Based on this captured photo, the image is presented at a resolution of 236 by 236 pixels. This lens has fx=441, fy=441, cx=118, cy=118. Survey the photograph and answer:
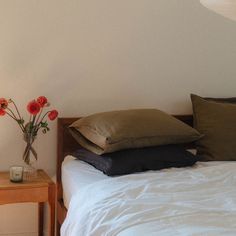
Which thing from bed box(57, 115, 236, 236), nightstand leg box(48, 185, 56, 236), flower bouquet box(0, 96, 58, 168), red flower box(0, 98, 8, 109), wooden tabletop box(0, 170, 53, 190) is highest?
red flower box(0, 98, 8, 109)

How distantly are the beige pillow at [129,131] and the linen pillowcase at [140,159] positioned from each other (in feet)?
0.10

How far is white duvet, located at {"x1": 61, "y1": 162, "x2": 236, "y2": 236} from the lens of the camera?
1.43m

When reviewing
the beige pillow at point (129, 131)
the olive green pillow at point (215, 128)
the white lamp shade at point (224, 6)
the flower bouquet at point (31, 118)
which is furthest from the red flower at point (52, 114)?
the white lamp shade at point (224, 6)

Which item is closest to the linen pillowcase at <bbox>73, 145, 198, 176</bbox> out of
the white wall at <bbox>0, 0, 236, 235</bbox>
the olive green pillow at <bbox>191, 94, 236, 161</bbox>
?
the olive green pillow at <bbox>191, 94, 236, 161</bbox>

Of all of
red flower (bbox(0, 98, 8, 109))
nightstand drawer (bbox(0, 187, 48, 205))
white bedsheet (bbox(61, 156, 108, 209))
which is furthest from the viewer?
red flower (bbox(0, 98, 8, 109))

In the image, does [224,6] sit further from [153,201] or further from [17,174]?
[17,174]

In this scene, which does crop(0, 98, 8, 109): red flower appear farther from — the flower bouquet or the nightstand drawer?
the nightstand drawer

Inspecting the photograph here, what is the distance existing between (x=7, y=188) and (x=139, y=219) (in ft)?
3.02

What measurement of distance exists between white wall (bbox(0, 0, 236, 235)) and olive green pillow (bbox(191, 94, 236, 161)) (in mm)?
225

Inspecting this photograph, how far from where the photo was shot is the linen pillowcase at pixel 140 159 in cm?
210

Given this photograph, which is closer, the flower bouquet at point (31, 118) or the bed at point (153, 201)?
the bed at point (153, 201)

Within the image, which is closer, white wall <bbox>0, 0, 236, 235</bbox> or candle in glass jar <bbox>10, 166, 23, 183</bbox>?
candle in glass jar <bbox>10, 166, 23, 183</bbox>

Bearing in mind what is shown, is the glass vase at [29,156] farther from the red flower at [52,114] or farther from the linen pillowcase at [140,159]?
the linen pillowcase at [140,159]

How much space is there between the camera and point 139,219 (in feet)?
4.91
